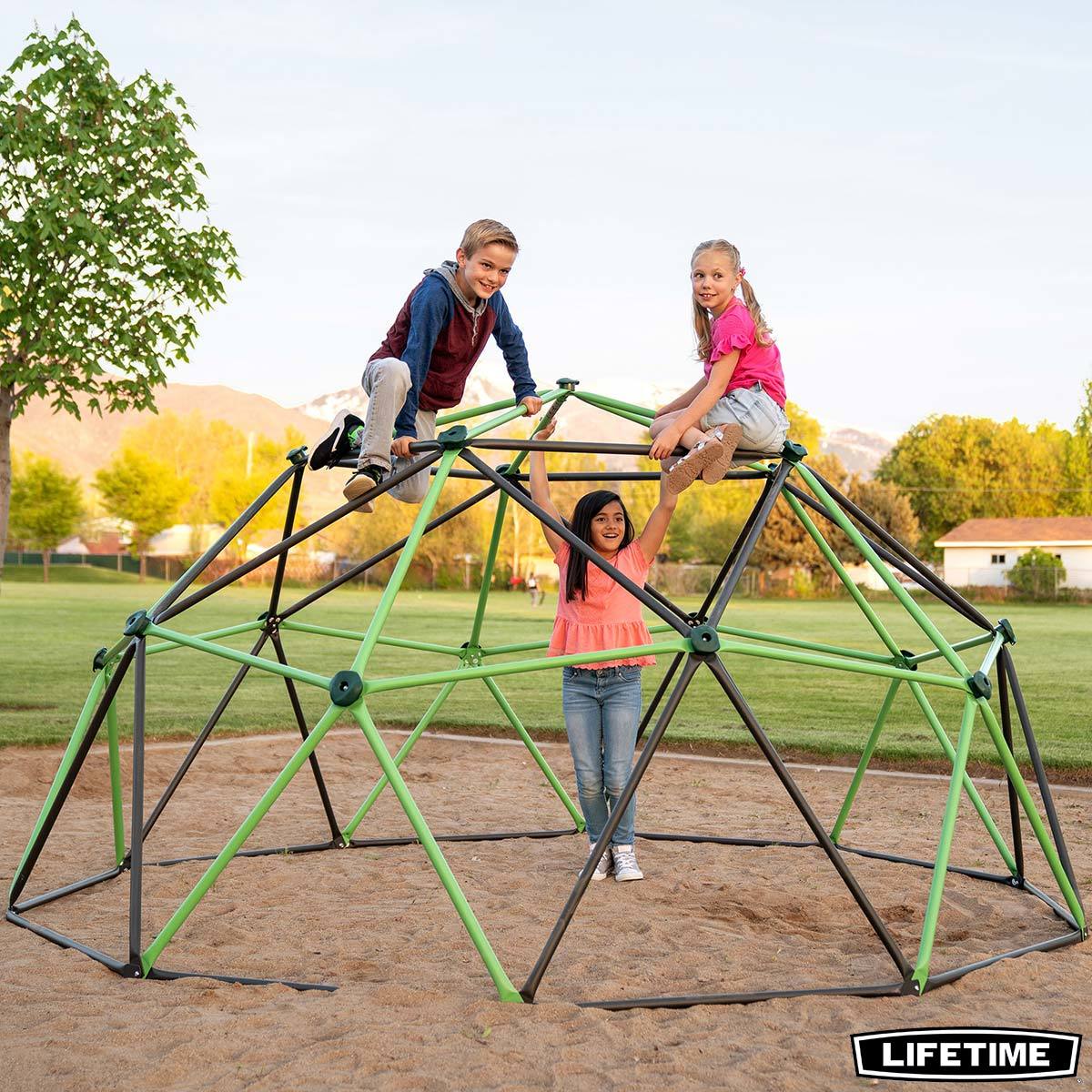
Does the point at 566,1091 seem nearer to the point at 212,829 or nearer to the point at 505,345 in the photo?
the point at 505,345

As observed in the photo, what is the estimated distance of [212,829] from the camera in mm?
7625

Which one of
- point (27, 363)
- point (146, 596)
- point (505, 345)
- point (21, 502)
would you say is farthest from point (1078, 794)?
point (21, 502)

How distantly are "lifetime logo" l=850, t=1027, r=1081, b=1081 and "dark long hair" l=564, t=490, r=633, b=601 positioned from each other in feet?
8.21

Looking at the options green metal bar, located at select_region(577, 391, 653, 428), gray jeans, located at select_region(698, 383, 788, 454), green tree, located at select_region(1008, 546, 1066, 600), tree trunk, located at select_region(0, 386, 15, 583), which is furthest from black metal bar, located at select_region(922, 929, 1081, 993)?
green tree, located at select_region(1008, 546, 1066, 600)

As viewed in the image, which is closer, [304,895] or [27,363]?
[304,895]

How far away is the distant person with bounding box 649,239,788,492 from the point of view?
4.97m

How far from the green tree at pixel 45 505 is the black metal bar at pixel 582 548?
74.2 m

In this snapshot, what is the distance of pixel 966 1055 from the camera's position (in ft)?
12.6

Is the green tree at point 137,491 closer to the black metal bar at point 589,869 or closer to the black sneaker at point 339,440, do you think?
the black sneaker at point 339,440

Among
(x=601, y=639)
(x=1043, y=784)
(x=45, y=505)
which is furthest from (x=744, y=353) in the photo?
(x=45, y=505)

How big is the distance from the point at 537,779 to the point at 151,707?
593 centimetres

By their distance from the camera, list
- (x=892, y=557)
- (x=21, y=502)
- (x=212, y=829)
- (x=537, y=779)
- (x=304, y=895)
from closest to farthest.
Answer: (x=304, y=895)
(x=892, y=557)
(x=212, y=829)
(x=537, y=779)
(x=21, y=502)

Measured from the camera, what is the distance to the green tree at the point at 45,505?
74706 millimetres

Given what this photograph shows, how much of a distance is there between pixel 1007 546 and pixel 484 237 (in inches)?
2425
